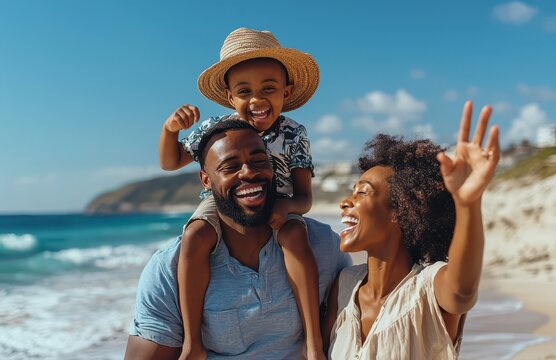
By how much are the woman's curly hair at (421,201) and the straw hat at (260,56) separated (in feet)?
3.50

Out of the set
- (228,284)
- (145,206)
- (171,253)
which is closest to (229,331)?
(228,284)

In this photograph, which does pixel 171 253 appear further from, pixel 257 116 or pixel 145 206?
pixel 145 206

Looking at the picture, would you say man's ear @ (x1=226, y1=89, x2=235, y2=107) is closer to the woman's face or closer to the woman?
the woman

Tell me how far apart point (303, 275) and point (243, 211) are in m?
0.43

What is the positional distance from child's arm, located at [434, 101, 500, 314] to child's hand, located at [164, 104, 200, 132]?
4.64 ft

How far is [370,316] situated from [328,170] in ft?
227

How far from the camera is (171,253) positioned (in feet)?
11.5

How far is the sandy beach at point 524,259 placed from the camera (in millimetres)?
7305

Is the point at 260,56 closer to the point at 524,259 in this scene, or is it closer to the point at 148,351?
the point at 148,351

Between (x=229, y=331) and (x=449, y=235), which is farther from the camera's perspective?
(x=229, y=331)

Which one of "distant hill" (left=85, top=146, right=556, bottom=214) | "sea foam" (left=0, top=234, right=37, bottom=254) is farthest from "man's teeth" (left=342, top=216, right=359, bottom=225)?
"distant hill" (left=85, top=146, right=556, bottom=214)

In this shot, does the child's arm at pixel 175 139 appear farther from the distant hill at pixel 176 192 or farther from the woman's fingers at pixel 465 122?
the distant hill at pixel 176 192

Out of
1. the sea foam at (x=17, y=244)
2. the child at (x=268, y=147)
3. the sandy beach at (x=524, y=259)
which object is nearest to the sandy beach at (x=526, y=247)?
the sandy beach at (x=524, y=259)

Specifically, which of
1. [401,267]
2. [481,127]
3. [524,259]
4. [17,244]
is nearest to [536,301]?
[524,259]
